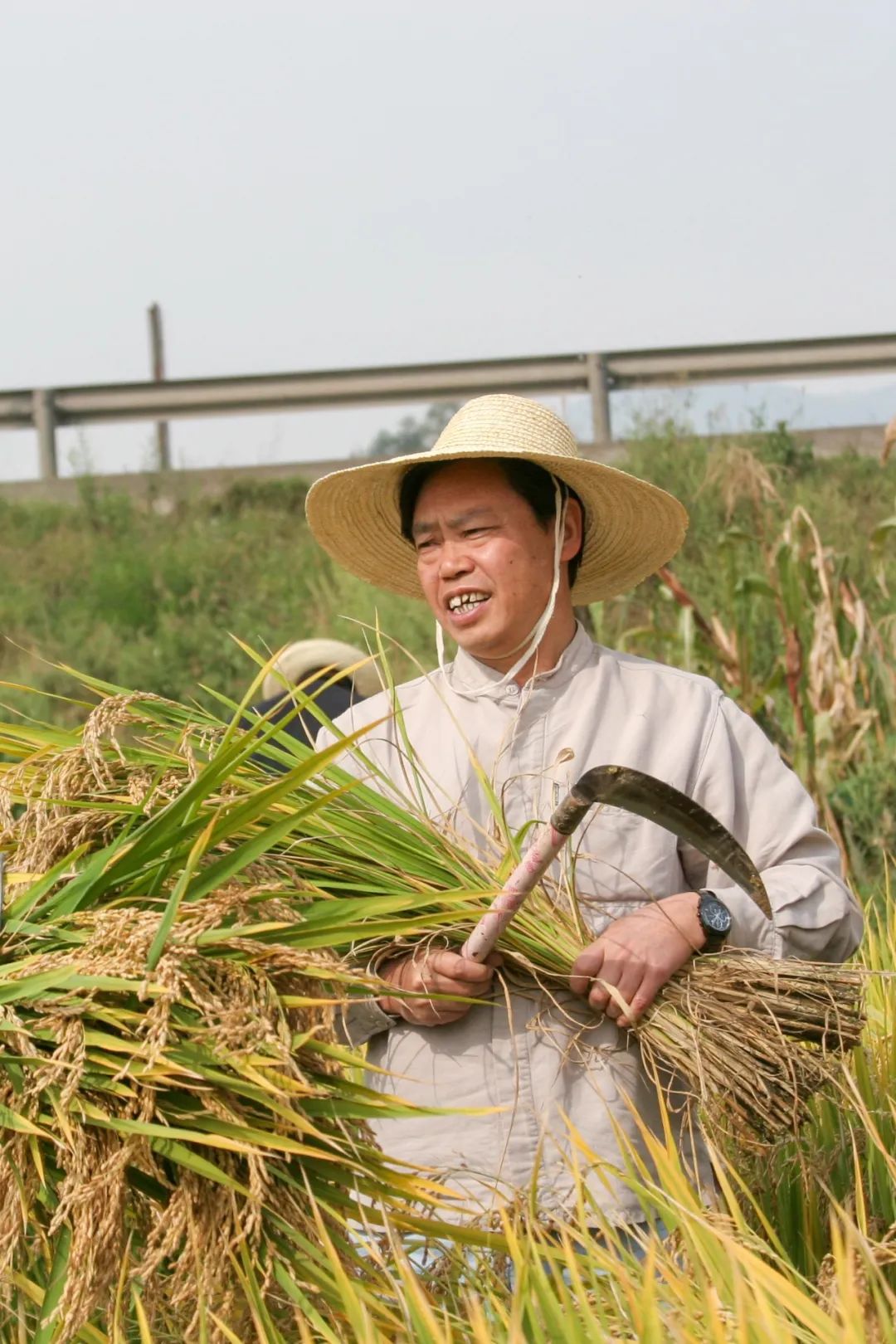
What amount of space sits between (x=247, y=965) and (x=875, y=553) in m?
4.04

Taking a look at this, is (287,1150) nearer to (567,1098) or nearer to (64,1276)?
(64,1276)

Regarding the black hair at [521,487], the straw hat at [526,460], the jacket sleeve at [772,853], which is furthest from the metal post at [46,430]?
the jacket sleeve at [772,853]

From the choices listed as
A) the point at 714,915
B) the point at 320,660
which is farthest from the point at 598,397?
the point at 714,915

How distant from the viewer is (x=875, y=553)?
5.27 metres

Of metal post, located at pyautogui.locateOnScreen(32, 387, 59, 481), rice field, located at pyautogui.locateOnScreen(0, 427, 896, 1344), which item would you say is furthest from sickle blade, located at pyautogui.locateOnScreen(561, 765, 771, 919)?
metal post, located at pyautogui.locateOnScreen(32, 387, 59, 481)

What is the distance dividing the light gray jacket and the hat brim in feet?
0.80

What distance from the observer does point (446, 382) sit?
10.7m

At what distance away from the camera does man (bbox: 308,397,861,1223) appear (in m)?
2.06

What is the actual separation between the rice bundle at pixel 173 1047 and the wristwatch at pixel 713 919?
0.44 m

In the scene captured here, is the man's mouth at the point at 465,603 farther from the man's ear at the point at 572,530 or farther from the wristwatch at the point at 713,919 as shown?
the wristwatch at the point at 713,919

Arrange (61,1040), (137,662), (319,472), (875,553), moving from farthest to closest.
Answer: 1. (319,472)
2. (137,662)
3. (875,553)
4. (61,1040)

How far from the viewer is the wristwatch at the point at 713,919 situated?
6.77ft

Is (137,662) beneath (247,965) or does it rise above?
beneath

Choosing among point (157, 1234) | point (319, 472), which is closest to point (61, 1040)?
point (157, 1234)
